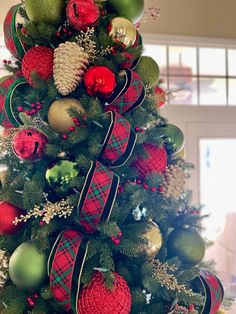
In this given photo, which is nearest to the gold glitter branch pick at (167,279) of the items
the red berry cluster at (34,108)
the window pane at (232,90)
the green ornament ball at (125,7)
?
the red berry cluster at (34,108)

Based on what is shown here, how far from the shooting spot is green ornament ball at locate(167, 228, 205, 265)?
1.03 m

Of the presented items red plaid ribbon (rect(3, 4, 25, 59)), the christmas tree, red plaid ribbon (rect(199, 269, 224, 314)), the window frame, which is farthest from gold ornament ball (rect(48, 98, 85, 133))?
the window frame

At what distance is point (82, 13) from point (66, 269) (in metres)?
0.64

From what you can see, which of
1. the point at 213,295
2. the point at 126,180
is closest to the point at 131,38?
the point at 126,180

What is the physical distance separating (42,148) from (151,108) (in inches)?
13.5

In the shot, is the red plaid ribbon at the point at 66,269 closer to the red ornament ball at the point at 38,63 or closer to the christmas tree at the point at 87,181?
the christmas tree at the point at 87,181

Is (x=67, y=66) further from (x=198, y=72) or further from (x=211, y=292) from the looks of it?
(x=198, y=72)

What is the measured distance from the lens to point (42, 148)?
95cm

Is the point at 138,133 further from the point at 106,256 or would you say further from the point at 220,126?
the point at 220,126

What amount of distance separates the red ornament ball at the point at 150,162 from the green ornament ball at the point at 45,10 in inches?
16.8

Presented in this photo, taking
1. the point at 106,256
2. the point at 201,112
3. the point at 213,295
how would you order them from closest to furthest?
1. the point at 106,256
2. the point at 213,295
3. the point at 201,112

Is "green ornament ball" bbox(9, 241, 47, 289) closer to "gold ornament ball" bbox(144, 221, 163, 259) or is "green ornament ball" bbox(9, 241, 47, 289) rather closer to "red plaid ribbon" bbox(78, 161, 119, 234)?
"red plaid ribbon" bbox(78, 161, 119, 234)

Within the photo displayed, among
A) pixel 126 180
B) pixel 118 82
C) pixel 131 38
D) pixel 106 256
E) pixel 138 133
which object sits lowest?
pixel 106 256

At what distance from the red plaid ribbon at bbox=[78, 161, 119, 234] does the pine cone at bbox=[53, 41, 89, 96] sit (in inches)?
8.6
